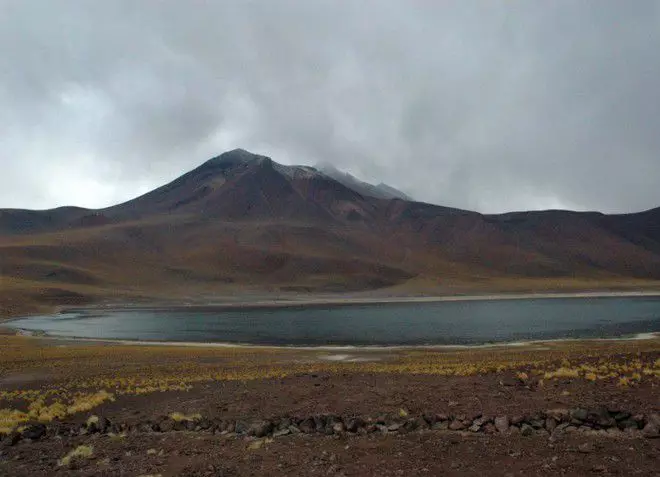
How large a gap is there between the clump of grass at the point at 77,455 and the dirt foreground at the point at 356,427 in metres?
0.03

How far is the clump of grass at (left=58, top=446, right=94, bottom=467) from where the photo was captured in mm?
11352

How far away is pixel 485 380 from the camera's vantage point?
1599 cm

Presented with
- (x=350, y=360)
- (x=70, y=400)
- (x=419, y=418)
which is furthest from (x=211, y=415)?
(x=350, y=360)

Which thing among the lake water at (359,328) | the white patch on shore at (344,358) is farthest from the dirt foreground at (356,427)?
Result: the lake water at (359,328)

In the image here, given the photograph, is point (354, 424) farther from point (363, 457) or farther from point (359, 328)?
point (359, 328)

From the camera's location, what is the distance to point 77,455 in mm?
11734

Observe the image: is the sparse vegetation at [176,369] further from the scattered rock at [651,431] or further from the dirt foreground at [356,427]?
the scattered rock at [651,431]

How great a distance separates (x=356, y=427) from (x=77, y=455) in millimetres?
5800

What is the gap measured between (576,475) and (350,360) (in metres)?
26.0

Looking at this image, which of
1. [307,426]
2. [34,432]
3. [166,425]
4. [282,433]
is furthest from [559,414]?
[34,432]

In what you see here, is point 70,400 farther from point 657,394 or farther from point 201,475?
point 657,394

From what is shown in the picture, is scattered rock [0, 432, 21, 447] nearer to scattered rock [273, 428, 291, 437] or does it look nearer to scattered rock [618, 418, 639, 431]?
scattered rock [273, 428, 291, 437]

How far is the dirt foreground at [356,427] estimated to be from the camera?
32.6ft

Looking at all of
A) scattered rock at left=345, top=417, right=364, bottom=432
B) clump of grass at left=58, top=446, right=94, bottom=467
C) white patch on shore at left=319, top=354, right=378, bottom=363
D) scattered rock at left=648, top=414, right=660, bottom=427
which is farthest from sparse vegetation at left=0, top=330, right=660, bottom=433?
scattered rock at left=345, top=417, right=364, bottom=432
